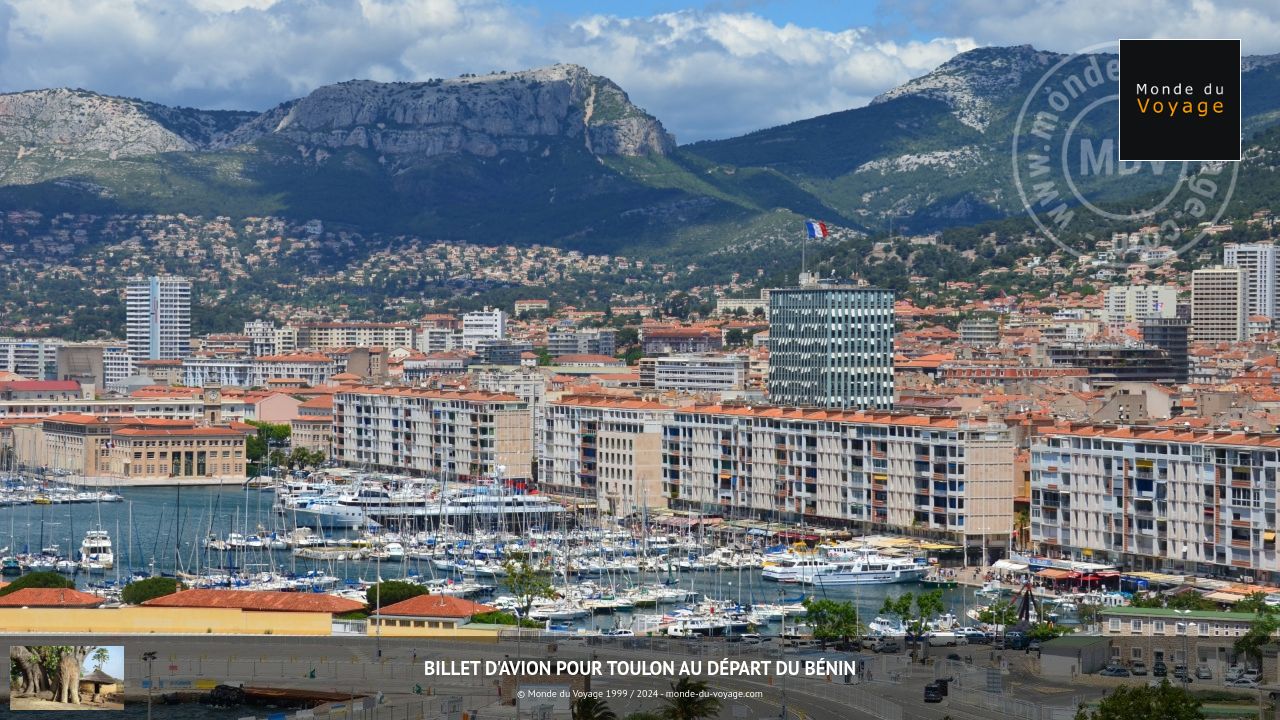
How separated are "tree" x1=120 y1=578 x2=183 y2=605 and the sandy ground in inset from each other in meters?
13.6

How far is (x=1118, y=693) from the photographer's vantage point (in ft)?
107

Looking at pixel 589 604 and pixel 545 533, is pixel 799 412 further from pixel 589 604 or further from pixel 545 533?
pixel 589 604

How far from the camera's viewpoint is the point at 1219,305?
468 feet

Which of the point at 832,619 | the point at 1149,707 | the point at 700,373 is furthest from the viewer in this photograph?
the point at 700,373

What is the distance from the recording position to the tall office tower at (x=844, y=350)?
87312 millimetres

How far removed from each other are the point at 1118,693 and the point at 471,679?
9684 mm

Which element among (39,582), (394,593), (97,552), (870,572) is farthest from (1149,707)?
(97,552)

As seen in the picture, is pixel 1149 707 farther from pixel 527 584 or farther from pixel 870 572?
pixel 870 572

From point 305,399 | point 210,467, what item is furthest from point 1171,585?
point 305,399

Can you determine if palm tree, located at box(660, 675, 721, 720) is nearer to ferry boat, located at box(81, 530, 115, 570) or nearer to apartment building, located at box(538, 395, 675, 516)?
ferry boat, located at box(81, 530, 115, 570)

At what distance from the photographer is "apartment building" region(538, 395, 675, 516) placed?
81625 mm

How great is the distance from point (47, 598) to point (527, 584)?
15.9 metres

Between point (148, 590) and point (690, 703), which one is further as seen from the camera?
point (148, 590)

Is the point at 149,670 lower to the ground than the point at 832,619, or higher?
higher
